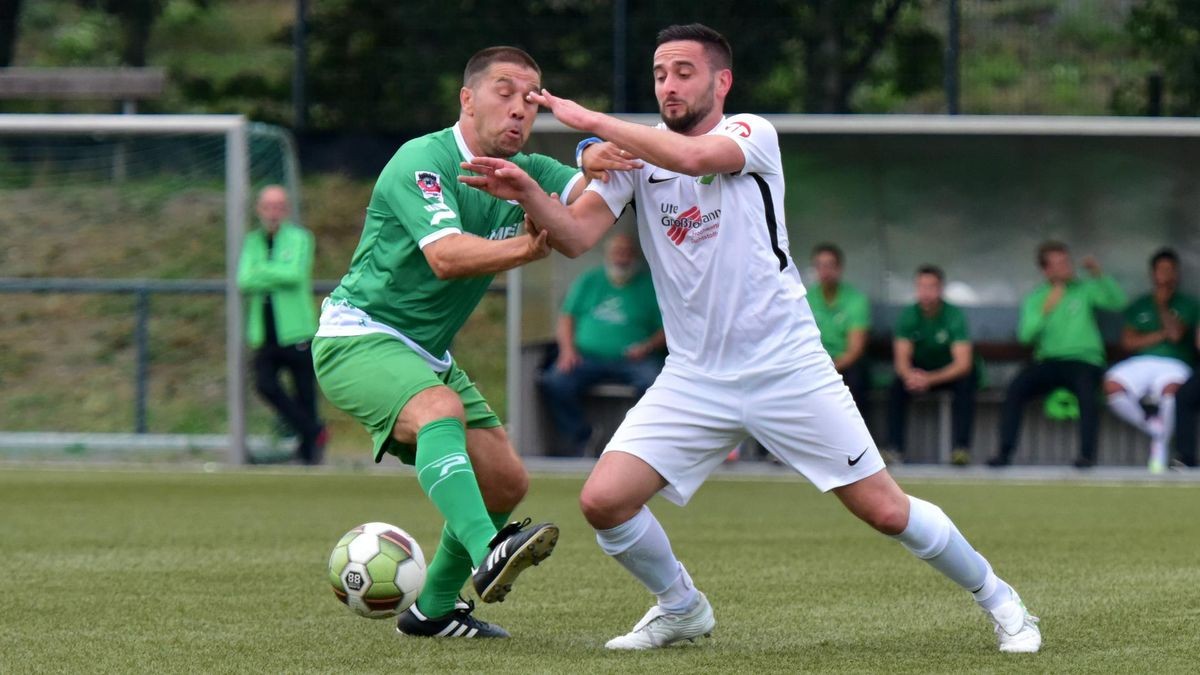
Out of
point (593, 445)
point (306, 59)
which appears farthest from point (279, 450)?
point (306, 59)

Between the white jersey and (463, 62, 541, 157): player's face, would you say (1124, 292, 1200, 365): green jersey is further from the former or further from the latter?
(463, 62, 541, 157): player's face

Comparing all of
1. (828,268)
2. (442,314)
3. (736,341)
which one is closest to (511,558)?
(736,341)

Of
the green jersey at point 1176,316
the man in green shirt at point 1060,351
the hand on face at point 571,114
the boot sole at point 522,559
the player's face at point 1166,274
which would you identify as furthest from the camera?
the player's face at point 1166,274

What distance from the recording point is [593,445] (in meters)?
14.0

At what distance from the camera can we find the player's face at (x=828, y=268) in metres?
13.6

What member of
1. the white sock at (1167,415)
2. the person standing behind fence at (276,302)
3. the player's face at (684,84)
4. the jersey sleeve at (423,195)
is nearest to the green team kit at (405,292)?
the jersey sleeve at (423,195)

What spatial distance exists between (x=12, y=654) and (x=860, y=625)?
2.74 m

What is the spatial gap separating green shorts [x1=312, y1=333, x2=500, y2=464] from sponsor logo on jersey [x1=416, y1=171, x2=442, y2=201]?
1.62 ft

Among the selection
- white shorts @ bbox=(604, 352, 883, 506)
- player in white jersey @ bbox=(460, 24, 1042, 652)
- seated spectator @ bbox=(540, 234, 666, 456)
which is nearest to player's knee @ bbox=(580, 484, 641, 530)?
player in white jersey @ bbox=(460, 24, 1042, 652)

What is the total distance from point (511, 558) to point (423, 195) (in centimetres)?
126

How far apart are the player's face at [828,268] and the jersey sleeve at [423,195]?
8.25m

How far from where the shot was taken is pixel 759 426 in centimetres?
536

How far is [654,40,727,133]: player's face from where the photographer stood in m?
5.24

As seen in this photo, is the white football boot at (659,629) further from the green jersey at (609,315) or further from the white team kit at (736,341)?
the green jersey at (609,315)
